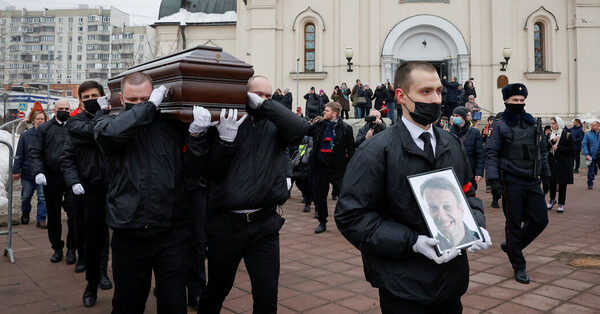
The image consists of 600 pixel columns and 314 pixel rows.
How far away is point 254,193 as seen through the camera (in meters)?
3.13

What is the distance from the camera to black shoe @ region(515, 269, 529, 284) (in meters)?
5.02

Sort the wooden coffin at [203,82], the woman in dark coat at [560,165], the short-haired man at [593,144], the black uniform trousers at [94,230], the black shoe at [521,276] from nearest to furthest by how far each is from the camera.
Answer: the wooden coffin at [203,82], the black uniform trousers at [94,230], the black shoe at [521,276], the woman in dark coat at [560,165], the short-haired man at [593,144]

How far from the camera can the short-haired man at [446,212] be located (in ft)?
→ 7.06

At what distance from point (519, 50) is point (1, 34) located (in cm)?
10060

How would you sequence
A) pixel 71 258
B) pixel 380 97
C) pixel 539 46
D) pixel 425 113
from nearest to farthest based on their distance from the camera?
pixel 425 113
pixel 71 258
pixel 380 97
pixel 539 46

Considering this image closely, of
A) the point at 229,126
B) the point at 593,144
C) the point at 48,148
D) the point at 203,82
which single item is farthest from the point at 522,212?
the point at 593,144

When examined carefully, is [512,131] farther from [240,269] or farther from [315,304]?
[240,269]

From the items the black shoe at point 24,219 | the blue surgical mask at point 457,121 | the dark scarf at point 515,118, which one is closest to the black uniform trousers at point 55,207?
the black shoe at point 24,219

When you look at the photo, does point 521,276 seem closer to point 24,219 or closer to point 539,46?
point 24,219

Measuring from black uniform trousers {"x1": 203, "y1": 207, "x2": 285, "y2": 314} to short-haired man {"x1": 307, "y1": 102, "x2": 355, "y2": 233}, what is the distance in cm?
479

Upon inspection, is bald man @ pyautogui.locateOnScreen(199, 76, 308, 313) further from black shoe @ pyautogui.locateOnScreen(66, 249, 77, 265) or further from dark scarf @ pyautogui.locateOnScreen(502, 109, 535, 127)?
black shoe @ pyautogui.locateOnScreen(66, 249, 77, 265)

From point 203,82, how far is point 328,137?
537 centimetres

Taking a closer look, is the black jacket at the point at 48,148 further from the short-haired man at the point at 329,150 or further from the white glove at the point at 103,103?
the short-haired man at the point at 329,150

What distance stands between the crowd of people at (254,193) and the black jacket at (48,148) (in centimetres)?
136
